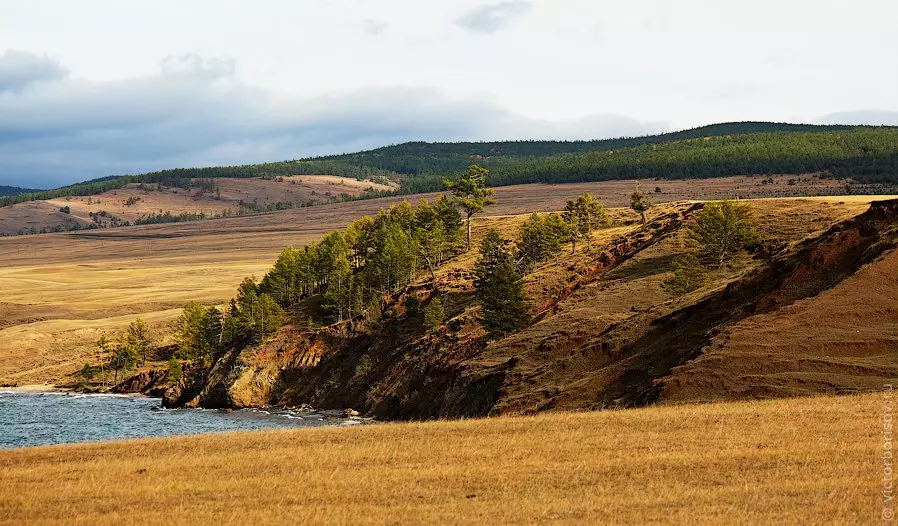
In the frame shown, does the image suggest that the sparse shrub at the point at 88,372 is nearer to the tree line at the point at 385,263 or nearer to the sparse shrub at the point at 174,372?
the tree line at the point at 385,263

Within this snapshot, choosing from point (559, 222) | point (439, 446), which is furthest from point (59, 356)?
point (439, 446)

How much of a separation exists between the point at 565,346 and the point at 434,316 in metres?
30.1

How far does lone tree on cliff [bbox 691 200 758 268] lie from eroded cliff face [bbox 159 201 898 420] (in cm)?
439

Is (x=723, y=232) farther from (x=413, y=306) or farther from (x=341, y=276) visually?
(x=341, y=276)

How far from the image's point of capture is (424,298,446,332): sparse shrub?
92375 mm

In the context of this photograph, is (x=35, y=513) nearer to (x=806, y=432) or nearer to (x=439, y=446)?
(x=439, y=446)

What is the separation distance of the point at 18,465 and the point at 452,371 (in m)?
44.6

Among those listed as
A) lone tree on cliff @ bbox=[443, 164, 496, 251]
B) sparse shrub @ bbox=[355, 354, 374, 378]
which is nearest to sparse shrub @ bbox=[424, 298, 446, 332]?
→ sparse shrub @ bbox=[355, 354, 374, 378]

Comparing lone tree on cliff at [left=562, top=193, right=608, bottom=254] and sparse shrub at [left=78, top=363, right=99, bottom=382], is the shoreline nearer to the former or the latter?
sparse shrub at [left=78, top=363, right=99, bottom=382]

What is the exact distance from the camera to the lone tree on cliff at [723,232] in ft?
282

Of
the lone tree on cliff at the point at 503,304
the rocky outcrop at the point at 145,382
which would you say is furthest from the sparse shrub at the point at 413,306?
the rocky outcrop at the point at 145,382

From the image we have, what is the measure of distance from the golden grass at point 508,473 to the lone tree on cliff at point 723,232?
2023 inches

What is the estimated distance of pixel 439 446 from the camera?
1276 inches

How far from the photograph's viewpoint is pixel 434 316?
92625 millimetres
